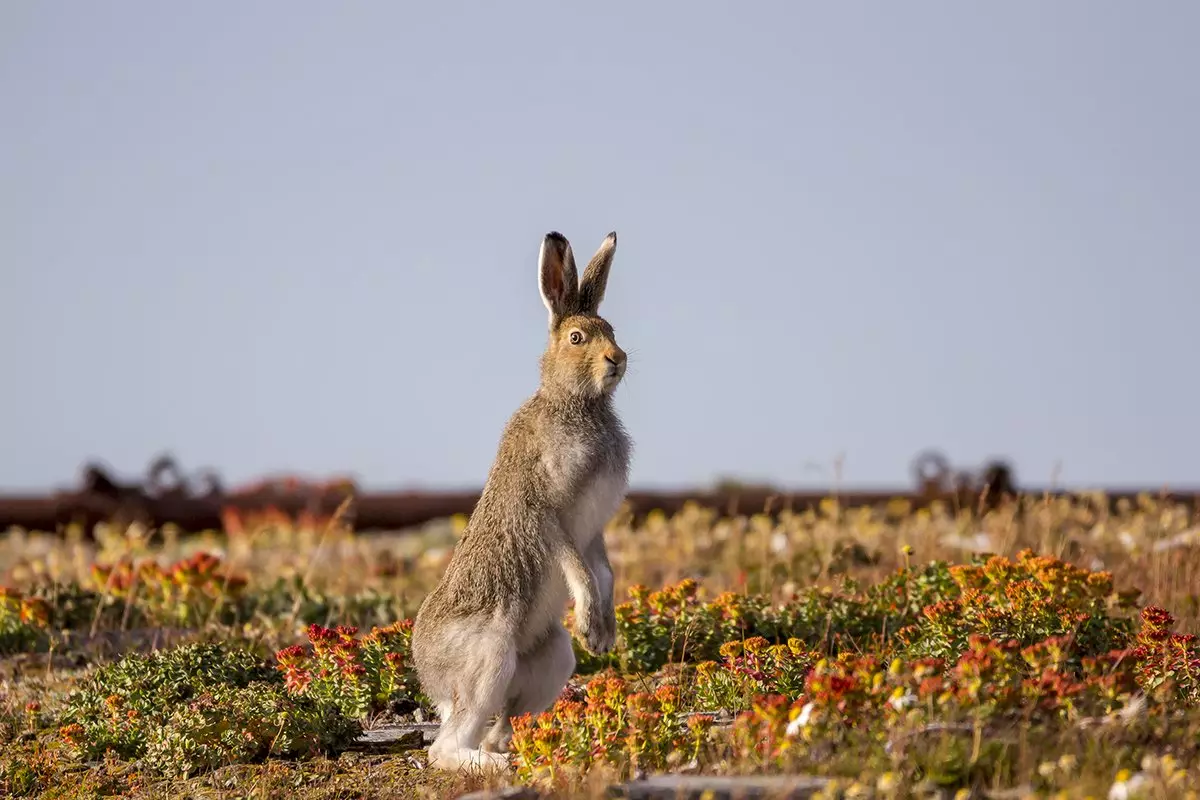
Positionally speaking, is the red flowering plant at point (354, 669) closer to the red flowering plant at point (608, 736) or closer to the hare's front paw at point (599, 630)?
the hare's front paw at point (599, 630)

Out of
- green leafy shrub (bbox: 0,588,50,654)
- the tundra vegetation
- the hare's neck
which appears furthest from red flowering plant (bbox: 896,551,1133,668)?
green leafy shrub (bbox: 0,588,50,654)

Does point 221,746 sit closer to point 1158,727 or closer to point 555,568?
point 555,568

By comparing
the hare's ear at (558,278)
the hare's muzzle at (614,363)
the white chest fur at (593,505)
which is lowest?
the white chest fur at (593,505)

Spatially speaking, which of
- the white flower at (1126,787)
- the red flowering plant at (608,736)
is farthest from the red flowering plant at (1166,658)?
the red flowering plant at (608,736)

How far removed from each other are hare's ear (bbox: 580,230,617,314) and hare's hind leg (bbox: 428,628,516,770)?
6.04 ft

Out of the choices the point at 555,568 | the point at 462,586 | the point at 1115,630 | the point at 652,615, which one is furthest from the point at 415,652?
the point at 1115,630

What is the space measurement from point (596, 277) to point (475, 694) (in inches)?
90.4

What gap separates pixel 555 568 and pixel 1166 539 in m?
8.35

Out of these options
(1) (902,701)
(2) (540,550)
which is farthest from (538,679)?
(1) (902,701)

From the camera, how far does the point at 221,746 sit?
7.54 metres

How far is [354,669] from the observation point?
8.20 m

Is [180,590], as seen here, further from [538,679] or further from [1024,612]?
[1024,612]

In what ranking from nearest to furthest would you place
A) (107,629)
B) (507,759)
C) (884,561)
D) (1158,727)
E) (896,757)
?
(896,757)
(1158,727)
(507,759)
(107,629)
(884,561)

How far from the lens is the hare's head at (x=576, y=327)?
7.07 meters
